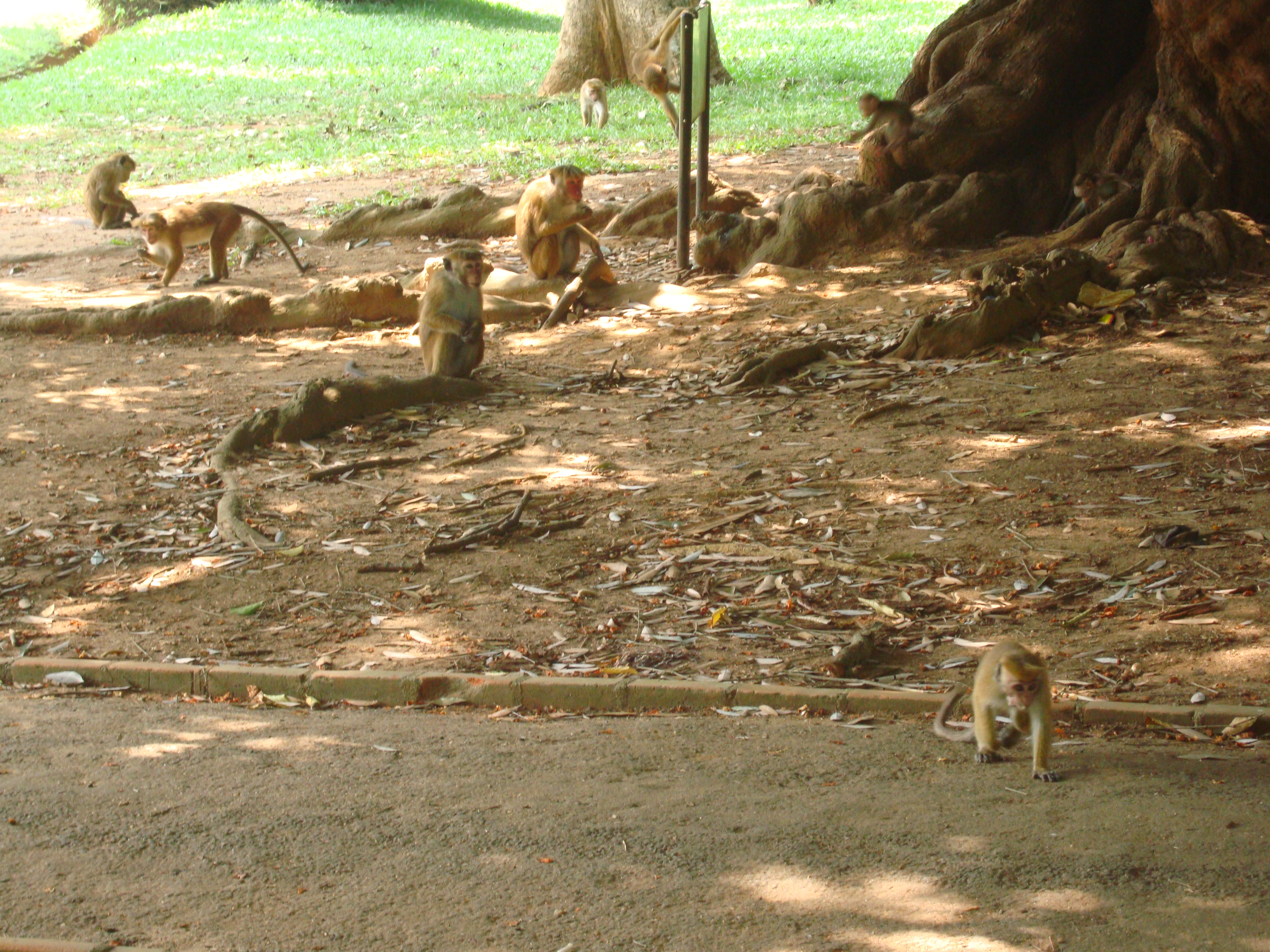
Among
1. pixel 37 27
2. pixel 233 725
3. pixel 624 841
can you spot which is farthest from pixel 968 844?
pixel 37 27

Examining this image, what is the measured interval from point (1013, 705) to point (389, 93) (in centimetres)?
2364

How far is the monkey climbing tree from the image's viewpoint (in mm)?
10539

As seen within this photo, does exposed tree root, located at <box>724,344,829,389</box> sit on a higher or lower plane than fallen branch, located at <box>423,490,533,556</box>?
higher

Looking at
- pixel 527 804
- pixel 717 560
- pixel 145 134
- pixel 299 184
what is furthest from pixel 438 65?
pixel 527 804

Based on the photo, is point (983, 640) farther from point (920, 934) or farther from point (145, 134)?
point (145, 134)

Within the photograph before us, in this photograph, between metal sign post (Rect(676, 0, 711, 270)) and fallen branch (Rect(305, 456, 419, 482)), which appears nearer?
fallen branch (Rect(305, 456, 419, 482))

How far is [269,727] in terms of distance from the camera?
4.87 metres

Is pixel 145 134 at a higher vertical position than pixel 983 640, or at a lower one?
higher

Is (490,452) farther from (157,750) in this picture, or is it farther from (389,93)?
(389,93)

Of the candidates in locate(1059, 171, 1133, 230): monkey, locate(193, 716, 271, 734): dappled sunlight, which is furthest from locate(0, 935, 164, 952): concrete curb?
locate(1059, 171, 1133, 230): monkey

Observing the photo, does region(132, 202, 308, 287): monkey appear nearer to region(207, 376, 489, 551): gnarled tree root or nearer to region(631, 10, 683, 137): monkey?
region(207, 376, 489, 551): gnarled tree root

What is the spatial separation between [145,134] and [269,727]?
21383mm

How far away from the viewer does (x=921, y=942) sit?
10.2 feet

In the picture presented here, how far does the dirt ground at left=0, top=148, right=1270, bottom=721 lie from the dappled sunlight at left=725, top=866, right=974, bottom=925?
169 centimetres
